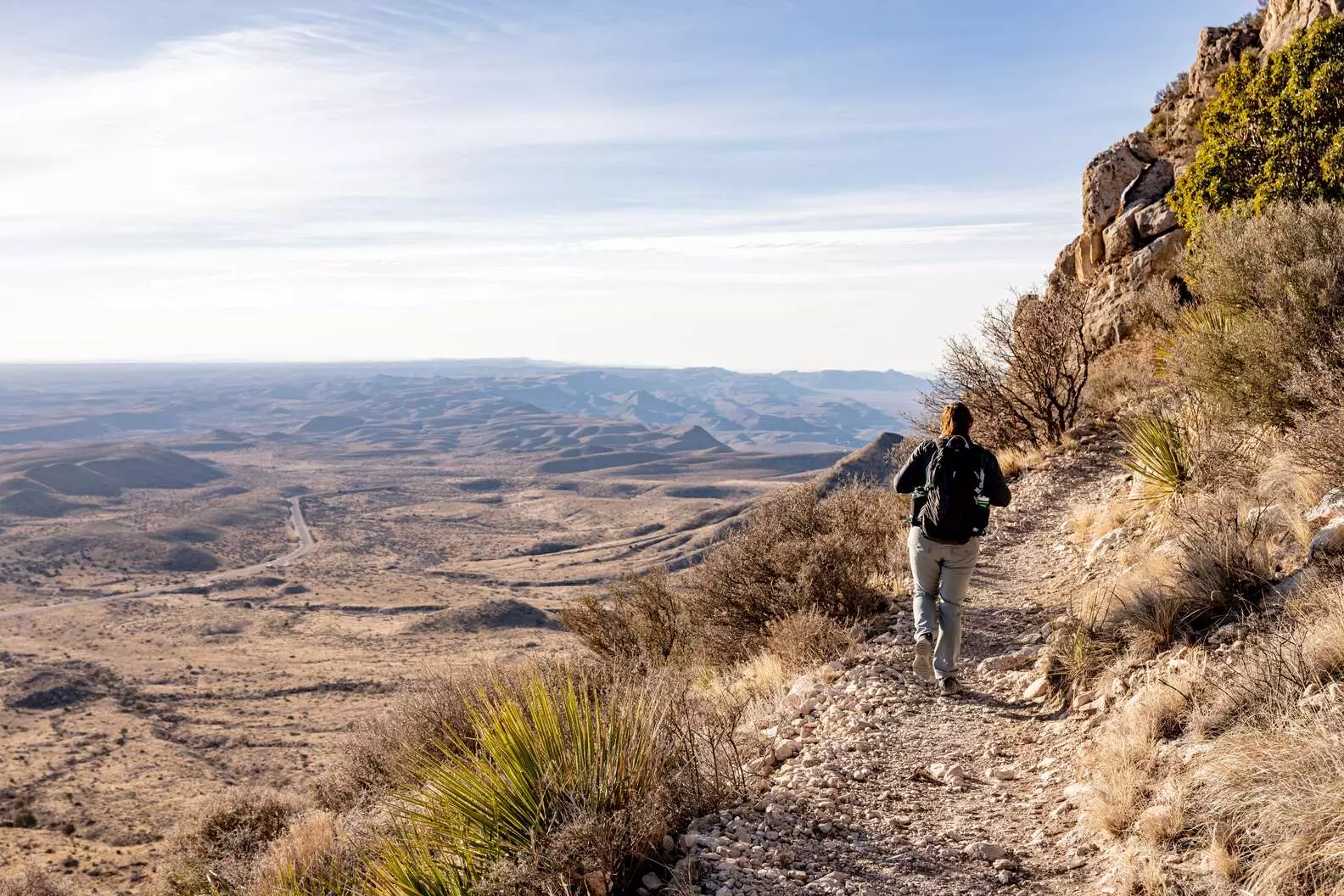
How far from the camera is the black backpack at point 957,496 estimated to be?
5.42 metres

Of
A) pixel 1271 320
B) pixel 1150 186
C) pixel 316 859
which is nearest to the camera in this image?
pixel 316 859

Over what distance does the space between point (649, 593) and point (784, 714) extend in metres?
6.01

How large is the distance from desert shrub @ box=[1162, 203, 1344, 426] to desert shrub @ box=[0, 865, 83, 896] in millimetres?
20328

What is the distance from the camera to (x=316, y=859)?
21.5 ft

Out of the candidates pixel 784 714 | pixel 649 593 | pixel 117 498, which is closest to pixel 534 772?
pixel 784 714

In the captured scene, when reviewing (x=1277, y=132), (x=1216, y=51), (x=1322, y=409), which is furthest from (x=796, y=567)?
(x=1216, y=51)

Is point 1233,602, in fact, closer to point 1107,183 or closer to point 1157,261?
point 1157,261

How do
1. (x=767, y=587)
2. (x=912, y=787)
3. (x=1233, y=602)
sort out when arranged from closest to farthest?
(x=912, y=787), (x=1233, y=602), (x=767, y=587)

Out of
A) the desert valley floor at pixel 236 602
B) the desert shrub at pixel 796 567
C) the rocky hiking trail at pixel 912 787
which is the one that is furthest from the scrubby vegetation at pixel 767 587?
the desert valley floor at pixel 236 602

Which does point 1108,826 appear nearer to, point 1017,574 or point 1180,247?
point 1017,574

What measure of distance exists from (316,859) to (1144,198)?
1654 cm

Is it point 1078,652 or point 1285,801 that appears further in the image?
point 1078,652

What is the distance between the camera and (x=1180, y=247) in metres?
13.6

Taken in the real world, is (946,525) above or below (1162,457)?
below
